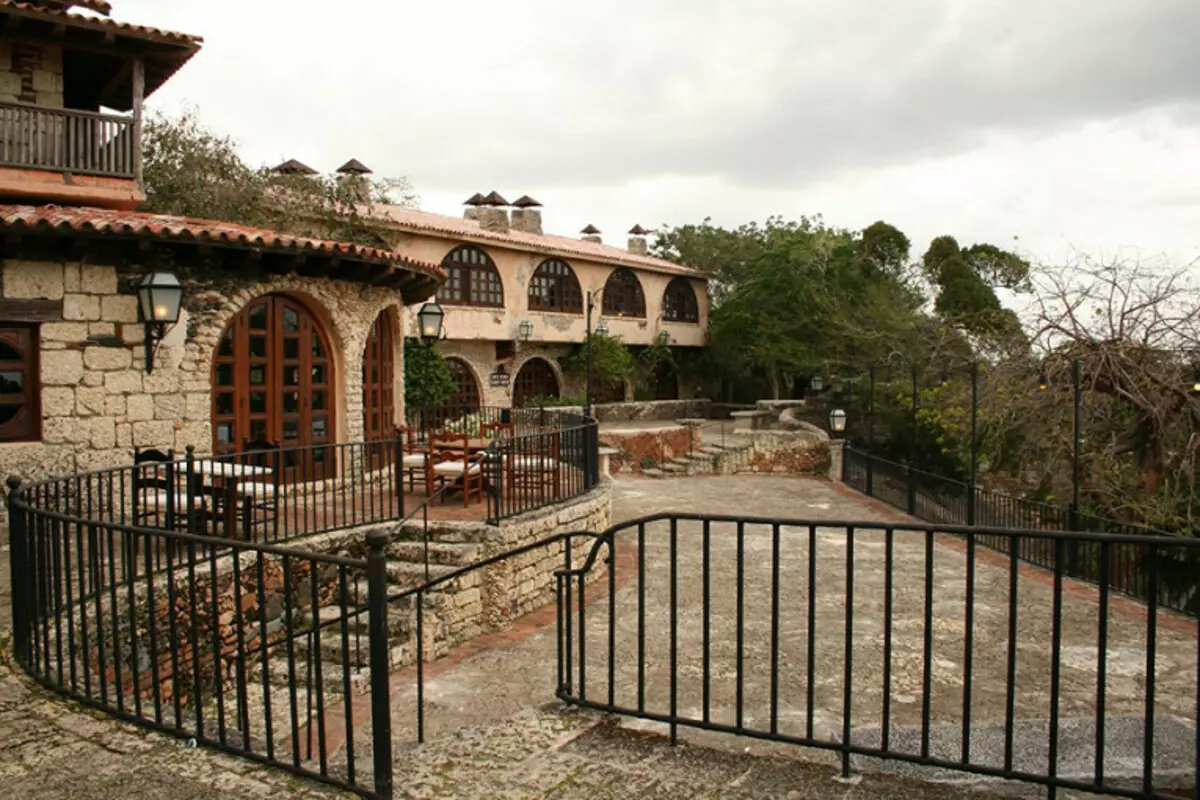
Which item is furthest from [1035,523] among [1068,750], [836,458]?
[1068,750]

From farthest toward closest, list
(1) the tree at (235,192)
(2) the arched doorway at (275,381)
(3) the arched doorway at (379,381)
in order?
(1) the tree at (235,192)
(3) the arched doorway at (379,381)
(2) the arched doorway at (275,381)

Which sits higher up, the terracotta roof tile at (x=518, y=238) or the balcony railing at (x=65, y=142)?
the terracotta roof tile at (x=518, y=238)

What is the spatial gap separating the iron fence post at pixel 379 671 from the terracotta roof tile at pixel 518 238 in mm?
19941

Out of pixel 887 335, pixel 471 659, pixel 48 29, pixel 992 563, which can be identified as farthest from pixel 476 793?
pixel 887 335

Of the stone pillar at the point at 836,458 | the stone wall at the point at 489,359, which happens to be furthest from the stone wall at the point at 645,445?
the stone wall at the point at 489,359

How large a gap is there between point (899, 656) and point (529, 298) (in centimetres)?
2196

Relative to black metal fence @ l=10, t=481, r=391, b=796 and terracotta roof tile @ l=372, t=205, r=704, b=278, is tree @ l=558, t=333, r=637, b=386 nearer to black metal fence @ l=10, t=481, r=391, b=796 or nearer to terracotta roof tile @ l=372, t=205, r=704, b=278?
terracotta roof tile @ l=372, t=205, r=704, b=278

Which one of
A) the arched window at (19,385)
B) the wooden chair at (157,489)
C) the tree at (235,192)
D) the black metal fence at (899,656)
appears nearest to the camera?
the black metal fence at (899,656)

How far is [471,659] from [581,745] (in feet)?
12.4

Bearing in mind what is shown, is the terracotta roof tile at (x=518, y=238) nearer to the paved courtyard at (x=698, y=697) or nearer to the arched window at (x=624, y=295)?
the arched window at (x=624, y=295)

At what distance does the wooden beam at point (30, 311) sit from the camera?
356 inches


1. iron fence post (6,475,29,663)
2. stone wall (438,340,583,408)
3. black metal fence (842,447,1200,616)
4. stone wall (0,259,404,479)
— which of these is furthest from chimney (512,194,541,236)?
iron fence post (6,475,29,663)

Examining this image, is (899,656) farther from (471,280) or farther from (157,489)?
(471,280)

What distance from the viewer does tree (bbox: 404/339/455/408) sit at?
21.3 meters
